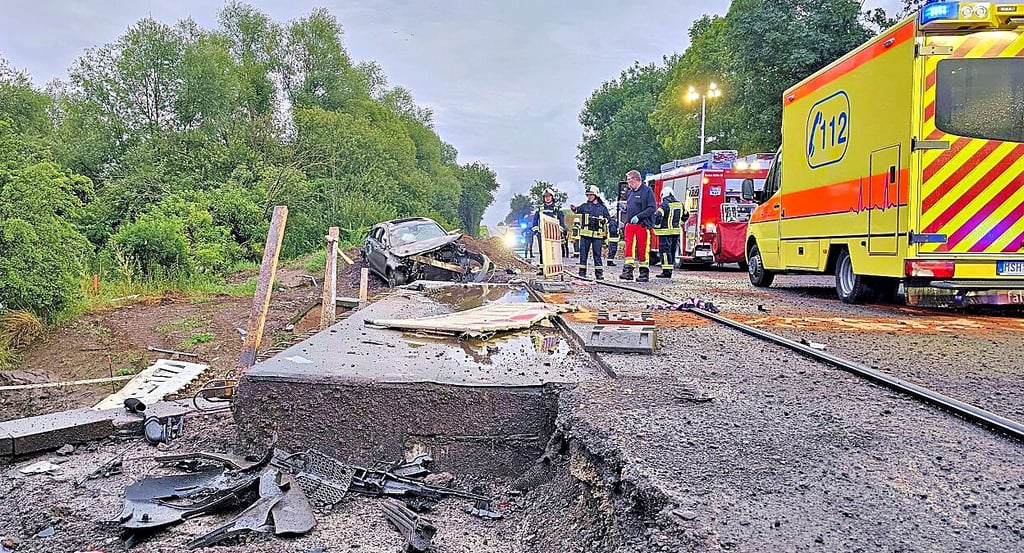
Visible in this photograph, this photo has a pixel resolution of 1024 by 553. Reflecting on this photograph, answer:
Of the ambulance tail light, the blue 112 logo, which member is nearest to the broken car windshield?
the blue 112 logo

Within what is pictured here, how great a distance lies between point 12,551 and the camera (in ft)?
9.27

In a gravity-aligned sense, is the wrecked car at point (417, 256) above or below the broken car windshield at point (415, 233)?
below

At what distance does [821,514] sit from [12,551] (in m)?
3.21

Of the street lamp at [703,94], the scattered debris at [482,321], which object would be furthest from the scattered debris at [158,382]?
the street lamp at [703,94]

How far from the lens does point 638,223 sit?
11648 mm

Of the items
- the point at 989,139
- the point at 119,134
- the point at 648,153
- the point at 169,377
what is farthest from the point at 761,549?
the point at 648,153

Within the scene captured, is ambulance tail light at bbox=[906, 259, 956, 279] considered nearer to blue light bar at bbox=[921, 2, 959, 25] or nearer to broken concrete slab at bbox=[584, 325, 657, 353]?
blue light bar at bbox=[921, 2, 959, 25]

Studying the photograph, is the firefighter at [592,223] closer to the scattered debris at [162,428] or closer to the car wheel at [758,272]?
the car wheel at [758,272]

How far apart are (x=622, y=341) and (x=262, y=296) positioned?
286 cm

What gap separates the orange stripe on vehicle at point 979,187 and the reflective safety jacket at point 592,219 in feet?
22.6

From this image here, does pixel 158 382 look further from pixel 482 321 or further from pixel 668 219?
Result: pixel 668 219

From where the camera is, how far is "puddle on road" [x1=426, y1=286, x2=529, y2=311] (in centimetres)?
766

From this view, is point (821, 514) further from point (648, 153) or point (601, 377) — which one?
point (648, 153)

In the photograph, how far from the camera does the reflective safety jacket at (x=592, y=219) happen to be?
13039mm
